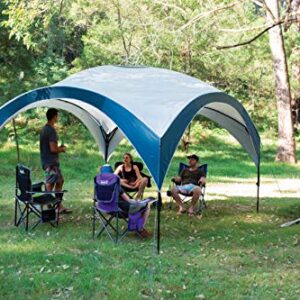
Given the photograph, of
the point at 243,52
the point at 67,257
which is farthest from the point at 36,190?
the point at 243,52

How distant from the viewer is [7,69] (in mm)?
21031

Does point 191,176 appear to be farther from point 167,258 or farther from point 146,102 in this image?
point 167,258

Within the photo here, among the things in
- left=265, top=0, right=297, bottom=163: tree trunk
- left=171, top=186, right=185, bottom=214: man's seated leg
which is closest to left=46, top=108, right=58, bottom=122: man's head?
left=171, top=186, right=185, bottom=214: man's seated leg

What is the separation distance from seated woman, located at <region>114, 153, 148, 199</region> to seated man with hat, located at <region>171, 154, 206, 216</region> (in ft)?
1.60

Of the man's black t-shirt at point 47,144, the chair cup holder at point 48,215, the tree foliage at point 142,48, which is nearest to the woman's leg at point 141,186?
the man's black t-shirt at point 47,144

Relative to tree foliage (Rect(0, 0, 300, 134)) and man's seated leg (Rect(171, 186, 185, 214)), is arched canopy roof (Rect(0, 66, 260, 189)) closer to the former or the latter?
man's seated leg (Rect(171, 186, 185, 214))

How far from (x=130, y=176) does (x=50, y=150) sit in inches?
56.2

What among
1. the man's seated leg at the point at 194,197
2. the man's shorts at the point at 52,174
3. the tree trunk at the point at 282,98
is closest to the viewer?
the man's shorts at the point at 52,174

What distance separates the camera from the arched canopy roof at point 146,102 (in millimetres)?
6164

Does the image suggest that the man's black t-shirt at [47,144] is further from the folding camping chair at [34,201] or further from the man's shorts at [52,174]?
the folding camping chair at [34,201]

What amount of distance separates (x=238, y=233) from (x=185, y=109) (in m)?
1.81

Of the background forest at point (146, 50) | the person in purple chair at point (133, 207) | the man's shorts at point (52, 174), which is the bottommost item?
the person in purple chair at point (133, 207)

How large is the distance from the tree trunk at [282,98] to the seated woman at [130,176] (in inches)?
333

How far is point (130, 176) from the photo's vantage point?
8703mm
